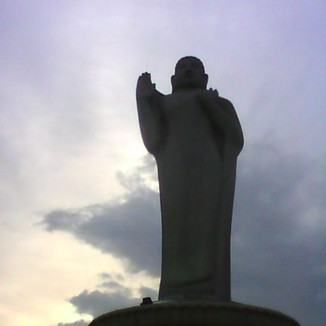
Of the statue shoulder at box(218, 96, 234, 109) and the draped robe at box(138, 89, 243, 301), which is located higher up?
the statue shoulder at box(218, 96, 234, 109)

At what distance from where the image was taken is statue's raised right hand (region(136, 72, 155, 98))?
970cm

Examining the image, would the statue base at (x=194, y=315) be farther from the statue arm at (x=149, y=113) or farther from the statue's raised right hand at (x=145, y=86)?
the statue's raised right hand at (x=145, y=86)

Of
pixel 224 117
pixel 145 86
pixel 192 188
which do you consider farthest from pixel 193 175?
pixel 145 86

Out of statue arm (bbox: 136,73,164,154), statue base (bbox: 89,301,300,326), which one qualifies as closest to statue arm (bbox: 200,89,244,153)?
statue arm (bbox: 136,73,164,154)

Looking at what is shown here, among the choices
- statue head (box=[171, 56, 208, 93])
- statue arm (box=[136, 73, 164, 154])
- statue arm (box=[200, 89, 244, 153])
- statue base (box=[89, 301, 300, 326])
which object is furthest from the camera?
statue head (box=[171, 56, 208, 93])

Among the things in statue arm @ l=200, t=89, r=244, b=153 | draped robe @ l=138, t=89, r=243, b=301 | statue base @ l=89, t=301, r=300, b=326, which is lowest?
statue base @ l=89, t=301, r=300, b=326

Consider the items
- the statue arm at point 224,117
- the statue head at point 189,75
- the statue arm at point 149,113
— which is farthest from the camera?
the statue head at point 189,75

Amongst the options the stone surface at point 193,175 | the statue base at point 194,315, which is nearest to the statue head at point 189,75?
the stone surface at point 193,175

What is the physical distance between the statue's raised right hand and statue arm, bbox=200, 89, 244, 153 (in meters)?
0.82

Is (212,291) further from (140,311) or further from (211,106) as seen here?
(211,106)

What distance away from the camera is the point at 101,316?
6984 mm

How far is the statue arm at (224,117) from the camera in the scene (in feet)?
30.7

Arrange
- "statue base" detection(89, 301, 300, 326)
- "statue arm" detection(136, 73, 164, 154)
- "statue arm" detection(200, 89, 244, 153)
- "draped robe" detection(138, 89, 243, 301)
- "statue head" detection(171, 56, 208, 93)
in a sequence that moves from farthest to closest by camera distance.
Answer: "statue head" detection(171, 56, 208, 93), "statue arm" detection(136, 73, 164, 154), "statue arm" detection(200, 89, 244, 153), "draped robe" detection(138, 89, 243, 301), "statue base" detection(89, 301, 300, 326)

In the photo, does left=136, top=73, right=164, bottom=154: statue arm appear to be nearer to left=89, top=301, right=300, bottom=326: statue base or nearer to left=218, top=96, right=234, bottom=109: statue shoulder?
left=218, top=96, right=234, bottom=109: statue shoulder
